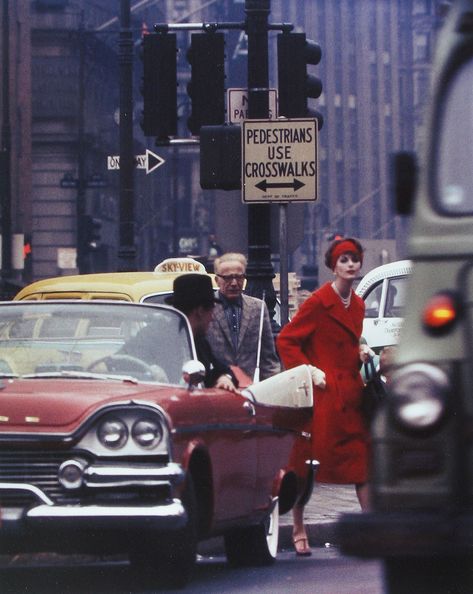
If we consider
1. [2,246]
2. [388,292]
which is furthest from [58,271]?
[388,292]

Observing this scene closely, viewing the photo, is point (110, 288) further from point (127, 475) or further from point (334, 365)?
point (127, 475)

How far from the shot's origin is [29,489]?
8.64m

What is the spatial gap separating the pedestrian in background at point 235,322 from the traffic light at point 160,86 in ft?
15.3

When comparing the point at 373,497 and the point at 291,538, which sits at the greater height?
the point at 373,497

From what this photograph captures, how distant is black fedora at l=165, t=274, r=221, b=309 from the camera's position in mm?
10453

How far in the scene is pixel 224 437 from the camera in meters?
9.60

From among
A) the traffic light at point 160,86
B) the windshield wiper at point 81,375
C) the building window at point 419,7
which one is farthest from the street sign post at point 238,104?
the building window at point 419,7

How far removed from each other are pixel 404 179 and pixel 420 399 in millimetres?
1137

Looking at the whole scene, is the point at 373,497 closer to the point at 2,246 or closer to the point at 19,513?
the point at 19,513

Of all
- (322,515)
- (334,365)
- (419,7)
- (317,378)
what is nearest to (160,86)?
(322,515)

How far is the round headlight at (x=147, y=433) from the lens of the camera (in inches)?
343

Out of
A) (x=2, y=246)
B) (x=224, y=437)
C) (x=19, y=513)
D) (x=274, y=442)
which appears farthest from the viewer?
(x=2, y=246)

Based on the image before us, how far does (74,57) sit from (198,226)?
5933 cm

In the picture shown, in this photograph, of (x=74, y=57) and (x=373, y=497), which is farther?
(x=74, y=57)
